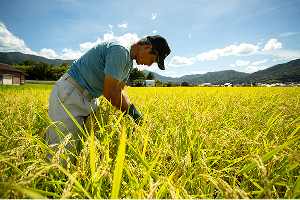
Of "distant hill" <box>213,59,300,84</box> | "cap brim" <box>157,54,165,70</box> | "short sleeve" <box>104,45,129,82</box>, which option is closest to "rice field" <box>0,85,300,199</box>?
"short sleeve" <box>104,45,129,82</box>

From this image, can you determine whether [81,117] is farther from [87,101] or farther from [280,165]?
[280,165]

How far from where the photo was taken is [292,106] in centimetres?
214

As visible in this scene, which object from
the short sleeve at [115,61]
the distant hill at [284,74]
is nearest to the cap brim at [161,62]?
the short sleeve at [115,61]

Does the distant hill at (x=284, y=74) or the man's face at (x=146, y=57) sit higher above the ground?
the distant hill at (x=284, y=74)

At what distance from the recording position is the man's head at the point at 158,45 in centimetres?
238

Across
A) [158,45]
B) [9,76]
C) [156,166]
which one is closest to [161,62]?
[158,45]

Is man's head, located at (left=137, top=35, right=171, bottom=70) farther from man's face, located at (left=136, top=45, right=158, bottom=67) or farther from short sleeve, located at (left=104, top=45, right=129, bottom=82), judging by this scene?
short sleeve, located at (left=104, top=45, right=129, bottom=82)

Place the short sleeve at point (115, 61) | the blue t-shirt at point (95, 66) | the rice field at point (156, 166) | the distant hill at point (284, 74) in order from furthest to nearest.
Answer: the distant hill at point (284, 74), the blue t-shirt at point (95, 66), the short sleeve at point (115, 61), the rice field at point (156, 166)

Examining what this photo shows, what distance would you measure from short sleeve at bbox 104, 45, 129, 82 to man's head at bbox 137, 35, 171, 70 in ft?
1.89

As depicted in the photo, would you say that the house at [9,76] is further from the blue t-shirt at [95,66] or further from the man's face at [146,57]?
the man's face at [146,57]

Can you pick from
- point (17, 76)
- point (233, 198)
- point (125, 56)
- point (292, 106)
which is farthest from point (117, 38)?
point (17, 76)

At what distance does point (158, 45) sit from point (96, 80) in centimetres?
134

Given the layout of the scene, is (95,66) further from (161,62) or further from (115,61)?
(161,62)

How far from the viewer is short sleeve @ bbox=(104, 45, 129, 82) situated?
1864 mm
